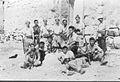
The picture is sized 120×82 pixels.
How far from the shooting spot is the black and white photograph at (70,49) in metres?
6.75

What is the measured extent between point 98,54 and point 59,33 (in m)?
1.66

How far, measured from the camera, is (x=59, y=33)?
858 centimetres

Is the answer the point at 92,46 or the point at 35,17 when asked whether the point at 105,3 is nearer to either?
the point at 35,17

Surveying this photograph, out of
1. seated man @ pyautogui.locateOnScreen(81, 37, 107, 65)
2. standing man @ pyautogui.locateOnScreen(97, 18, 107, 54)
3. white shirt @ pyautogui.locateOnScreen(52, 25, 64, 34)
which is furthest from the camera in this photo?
white shirt @ pyautogui.locateOnScreen(52, 25, 64, 34)

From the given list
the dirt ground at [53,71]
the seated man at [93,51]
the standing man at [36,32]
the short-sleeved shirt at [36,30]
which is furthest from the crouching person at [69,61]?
the short-sleeved shirt at [36,30]

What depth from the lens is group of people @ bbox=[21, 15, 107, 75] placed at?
7.21 metres

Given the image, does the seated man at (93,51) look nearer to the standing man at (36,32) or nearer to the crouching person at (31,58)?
the crouching person at (31,58)

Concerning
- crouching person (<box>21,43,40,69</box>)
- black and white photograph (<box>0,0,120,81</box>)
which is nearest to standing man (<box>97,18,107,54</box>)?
black and white photograph (<box>0,0,120,81</box>)

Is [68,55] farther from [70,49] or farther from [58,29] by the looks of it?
[58,29]

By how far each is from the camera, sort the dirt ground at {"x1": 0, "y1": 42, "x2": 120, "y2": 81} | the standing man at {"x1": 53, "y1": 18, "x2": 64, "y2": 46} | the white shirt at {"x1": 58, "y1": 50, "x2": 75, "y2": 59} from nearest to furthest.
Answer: the dirt ground at {"x1": 0, "y1": 42, "x2": 120, "y2": 81}
the white shirt at {"x1": 58, "y1": 50, "x2": 75, "y2": 59}
the standing man at {"x1": 53, "y1": 18, "x2": 64, "y2": 46}

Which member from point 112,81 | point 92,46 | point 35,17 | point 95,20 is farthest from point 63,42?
point 35,17

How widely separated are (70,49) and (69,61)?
581 mm

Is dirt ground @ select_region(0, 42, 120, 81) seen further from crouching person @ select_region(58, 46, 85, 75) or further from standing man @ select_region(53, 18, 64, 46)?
standing man @ select_region(53, 18, 64, 46)

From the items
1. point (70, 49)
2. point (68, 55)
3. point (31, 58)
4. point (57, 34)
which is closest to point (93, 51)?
point (70, 49)
